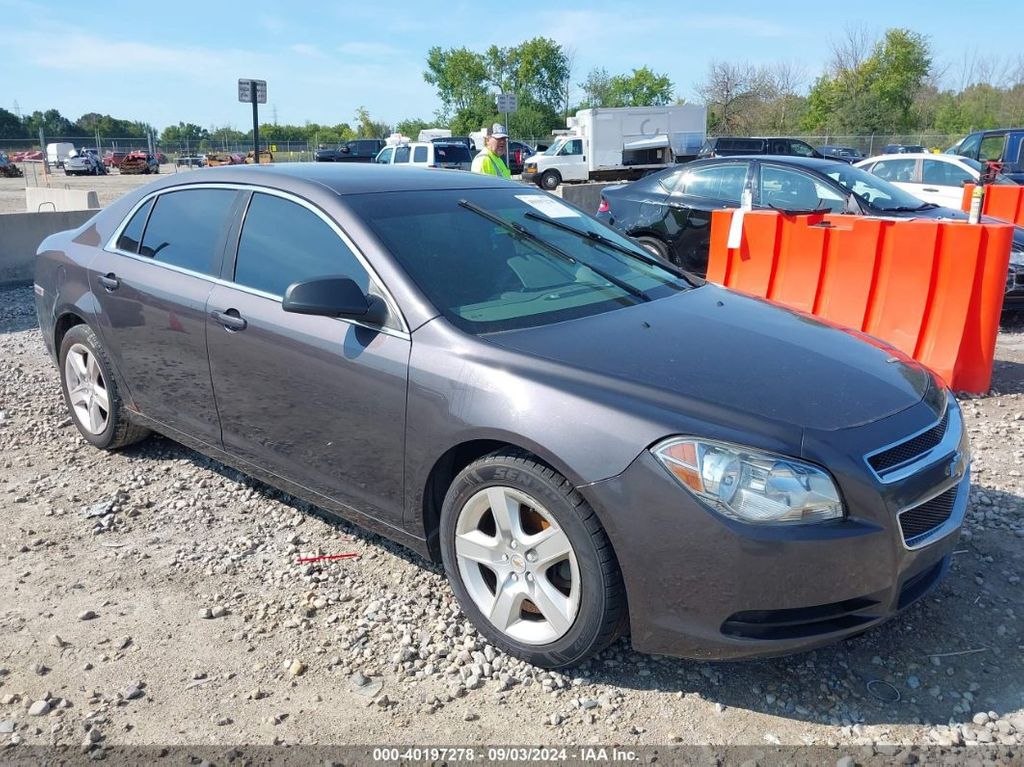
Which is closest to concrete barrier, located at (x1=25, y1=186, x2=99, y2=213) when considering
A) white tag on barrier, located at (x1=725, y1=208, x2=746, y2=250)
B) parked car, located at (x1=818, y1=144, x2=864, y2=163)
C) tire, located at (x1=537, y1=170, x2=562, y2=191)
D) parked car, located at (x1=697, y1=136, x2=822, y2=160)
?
white tag on barrier, located at (x1=725, y1=208, x2=746, y2=250)

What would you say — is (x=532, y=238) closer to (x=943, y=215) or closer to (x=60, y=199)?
(x=943, y=215)

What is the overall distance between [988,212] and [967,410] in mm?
7296

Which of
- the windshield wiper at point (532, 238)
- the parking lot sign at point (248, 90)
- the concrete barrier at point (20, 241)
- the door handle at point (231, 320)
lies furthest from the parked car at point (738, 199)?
the parking lot sign at point (248, 90)

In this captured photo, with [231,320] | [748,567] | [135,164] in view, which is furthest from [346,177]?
[135,164]

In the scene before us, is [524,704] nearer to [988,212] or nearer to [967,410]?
[967,410]

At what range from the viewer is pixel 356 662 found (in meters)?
3.03

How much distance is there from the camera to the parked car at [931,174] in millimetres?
12219

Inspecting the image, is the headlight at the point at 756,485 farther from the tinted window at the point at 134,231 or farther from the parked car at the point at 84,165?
the parked car at the point at 84,165

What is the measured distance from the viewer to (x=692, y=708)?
9.08 feet

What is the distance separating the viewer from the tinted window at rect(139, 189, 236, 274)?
398cm

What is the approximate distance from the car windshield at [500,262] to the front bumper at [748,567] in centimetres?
92

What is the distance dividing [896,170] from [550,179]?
20.1 meters

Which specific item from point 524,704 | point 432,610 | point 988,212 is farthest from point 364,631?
point 988,212

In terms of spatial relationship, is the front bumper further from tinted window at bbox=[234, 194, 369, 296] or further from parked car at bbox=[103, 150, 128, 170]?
parked car at bbox=[103, 150, 128, 170]
